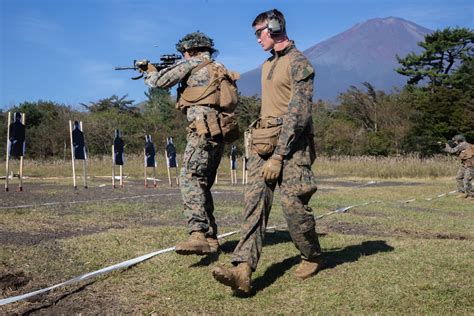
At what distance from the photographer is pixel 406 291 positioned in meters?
4.02

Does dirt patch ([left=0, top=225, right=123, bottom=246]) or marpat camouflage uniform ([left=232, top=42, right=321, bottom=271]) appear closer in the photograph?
marpat camouflage uniform ([left=232, top=42, right=321, bottom=271])

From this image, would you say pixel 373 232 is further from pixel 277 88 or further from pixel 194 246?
pixel 277 88

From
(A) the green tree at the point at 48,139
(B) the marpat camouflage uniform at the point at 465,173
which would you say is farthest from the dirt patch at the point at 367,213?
(A) the green tree at the point at 48,139

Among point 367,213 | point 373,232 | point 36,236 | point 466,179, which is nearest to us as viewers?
point 36,236

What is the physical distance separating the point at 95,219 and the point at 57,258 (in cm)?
278

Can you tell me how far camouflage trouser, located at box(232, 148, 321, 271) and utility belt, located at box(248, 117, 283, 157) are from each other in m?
0.11

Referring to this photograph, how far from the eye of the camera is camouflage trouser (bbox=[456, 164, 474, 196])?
14477 millimetres

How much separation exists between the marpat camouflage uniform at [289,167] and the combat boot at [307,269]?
0.38 ft

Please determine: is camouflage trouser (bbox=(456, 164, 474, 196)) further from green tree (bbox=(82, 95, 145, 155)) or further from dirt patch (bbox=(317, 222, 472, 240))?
green tree (bbox=(82, 95, 145, 155))

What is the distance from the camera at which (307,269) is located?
442 centimetres

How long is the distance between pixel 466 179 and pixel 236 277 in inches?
491

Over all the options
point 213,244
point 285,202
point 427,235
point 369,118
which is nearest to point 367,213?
point 427,235

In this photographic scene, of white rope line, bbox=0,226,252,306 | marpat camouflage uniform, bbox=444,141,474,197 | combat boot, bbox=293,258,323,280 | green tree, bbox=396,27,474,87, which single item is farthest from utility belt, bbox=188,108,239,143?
green tree, bbox=396,27,474,87

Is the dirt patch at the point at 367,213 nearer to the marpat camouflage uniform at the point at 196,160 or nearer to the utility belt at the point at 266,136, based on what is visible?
the marpat camouflage uniform at the point at 196,160
